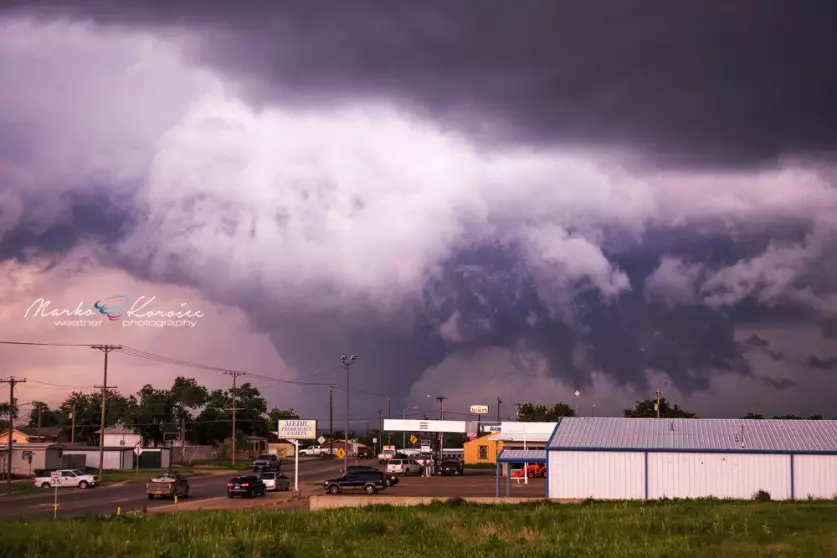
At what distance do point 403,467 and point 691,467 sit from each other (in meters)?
44.3

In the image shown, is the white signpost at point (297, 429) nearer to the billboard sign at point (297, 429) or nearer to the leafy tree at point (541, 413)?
the billboard sign at point (297, 429)

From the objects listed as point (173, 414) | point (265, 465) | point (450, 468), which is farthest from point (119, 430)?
point (450, 468)

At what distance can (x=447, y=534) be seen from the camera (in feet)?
109

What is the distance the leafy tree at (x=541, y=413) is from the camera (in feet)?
536

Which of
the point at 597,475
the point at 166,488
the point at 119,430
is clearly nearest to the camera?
the point at 597,475

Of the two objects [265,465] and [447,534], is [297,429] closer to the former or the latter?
[265,465]

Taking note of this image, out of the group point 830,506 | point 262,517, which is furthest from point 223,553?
point 830,506

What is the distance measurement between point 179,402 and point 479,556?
14016cm

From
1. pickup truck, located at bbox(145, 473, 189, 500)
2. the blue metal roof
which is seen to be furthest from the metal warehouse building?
pickup truck, located at bbox(145, 473, 189, 500)

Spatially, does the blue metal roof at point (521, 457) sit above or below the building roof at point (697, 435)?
below

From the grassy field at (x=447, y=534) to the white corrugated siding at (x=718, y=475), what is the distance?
37.1ft

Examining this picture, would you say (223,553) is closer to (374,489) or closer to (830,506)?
(830,506)

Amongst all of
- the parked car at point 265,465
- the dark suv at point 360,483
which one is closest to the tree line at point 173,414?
the parked car at point 265,465

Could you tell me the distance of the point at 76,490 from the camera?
79.4 meters
